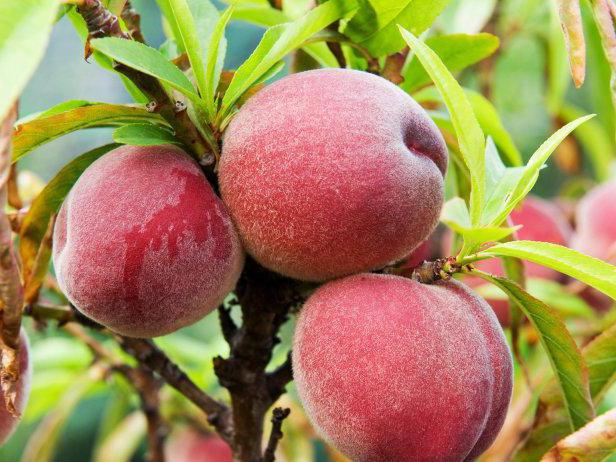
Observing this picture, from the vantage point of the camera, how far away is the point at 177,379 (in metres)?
0.70

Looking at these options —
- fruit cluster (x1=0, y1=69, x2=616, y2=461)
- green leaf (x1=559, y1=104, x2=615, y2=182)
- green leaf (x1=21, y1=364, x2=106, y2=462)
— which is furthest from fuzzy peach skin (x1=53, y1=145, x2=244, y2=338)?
green leaf (x1=559, y1=104, x2=615, y2=182)

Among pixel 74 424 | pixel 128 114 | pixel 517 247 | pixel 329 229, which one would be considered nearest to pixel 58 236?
pixel 128 114

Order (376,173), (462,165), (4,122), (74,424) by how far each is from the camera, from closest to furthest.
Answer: (4,122) → (376,173) → (462,165) → (74,424)

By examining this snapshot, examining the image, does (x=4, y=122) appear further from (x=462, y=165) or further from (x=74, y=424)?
(x=74, y=424)

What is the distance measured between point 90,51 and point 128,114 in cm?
6

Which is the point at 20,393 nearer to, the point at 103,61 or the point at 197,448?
the point at 103,61

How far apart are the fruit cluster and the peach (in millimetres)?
757

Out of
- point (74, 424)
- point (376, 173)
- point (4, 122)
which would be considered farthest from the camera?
Result: point (74, 424)

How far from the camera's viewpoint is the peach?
125 cm

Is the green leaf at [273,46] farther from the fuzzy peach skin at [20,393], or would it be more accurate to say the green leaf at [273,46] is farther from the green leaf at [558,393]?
the green leaf at [558,393]

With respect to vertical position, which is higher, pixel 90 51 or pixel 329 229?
pixel 90 51

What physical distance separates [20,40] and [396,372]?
30 cm

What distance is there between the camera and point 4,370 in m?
0.51

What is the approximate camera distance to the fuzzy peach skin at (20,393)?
603mm
